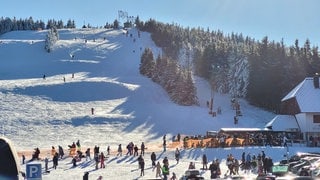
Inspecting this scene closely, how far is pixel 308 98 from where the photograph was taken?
60.2m

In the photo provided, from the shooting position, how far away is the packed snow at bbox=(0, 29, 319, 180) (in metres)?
43.5

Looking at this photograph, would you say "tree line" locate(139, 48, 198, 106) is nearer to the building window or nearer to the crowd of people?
the building window

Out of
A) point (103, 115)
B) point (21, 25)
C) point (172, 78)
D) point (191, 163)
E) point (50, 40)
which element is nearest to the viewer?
point (191, 163)

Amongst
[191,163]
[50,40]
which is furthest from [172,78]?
[50,40]

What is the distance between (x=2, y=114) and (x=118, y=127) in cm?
1488

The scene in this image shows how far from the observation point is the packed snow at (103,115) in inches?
1714

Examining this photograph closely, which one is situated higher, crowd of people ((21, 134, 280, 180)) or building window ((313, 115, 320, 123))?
building window ((313, 115, 320, 123))

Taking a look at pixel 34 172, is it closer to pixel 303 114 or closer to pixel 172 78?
pixel 303 114

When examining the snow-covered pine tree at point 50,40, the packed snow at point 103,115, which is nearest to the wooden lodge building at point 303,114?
the packed snow at point 103,115

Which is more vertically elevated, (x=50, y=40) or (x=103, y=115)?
(x=50, y=40)

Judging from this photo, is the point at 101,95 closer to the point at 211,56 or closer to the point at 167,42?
the point at 211,56

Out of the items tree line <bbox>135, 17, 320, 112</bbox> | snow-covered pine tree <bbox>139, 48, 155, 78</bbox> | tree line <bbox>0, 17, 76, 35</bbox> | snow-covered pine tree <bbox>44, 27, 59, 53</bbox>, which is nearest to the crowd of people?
tree line <bbox>135, 17, 320, 112</bbox>

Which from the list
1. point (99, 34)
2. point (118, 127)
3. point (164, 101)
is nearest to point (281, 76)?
point (164, 101)

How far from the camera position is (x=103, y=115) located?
69562 millimetres
